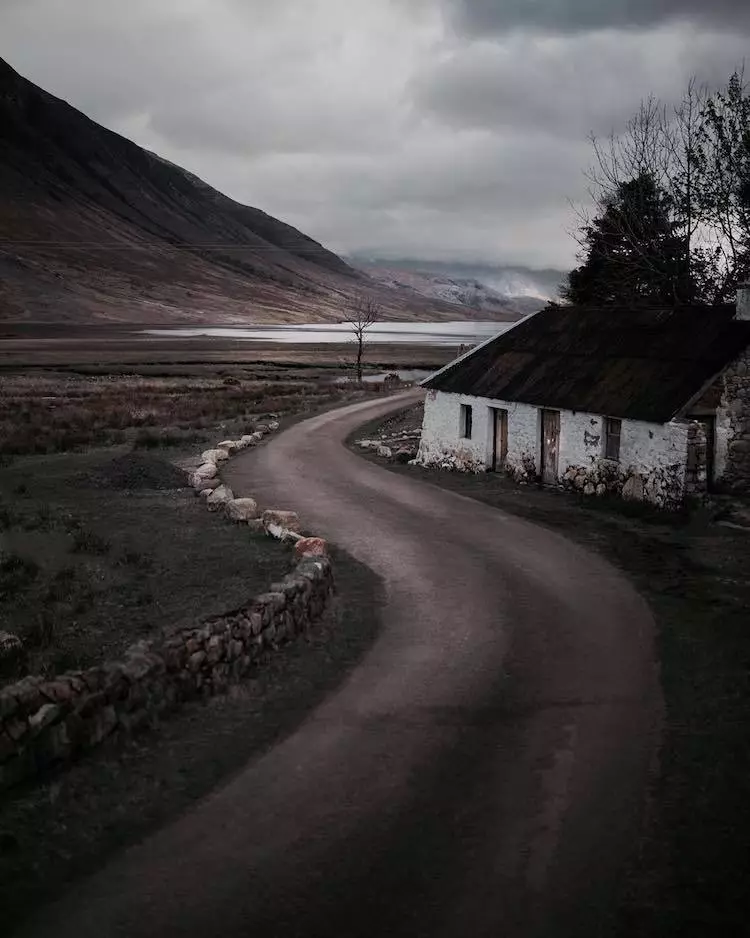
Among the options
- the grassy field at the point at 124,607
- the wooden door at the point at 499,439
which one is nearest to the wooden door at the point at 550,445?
the wooden door at the point at 499,439

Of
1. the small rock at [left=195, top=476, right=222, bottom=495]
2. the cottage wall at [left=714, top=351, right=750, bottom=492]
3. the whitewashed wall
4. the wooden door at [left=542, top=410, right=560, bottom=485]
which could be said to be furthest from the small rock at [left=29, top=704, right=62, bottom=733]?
the whitewashed wall

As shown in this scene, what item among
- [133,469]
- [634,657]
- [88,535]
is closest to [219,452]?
[133,469]

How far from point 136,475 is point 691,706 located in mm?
Answer: 20125

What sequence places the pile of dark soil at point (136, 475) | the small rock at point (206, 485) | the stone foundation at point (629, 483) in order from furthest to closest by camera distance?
1. the pile of dark soil at point (136, 475)
2. the small rock at point (206, 485)
3. the stone foundation at point (629, 483)

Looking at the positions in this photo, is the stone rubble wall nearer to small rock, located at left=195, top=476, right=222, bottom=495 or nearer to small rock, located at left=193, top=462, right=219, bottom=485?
small rock, located at left=195, top=476, right=222, bottom=495

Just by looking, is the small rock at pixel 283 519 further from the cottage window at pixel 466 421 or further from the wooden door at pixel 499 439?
the cottage window at pixel 466 421

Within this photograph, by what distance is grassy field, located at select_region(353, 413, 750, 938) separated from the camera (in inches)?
288

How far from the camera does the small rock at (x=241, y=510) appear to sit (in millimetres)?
21094

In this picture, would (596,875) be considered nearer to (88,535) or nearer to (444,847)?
(444,847)

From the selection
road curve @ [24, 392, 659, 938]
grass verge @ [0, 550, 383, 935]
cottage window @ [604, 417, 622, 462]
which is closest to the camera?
road curve @ [24, 392, 659, 938]

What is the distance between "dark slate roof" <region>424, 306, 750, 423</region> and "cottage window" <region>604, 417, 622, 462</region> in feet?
1.57

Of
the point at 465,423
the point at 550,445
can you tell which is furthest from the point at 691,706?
the point at 465,423

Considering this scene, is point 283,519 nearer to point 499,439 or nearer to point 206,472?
point 206,472

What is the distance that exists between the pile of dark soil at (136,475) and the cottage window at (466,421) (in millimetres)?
9182
